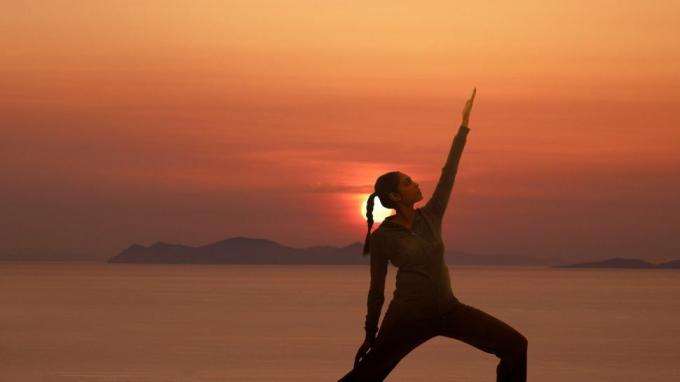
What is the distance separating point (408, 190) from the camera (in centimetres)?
919

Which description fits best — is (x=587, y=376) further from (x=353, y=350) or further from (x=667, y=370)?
(x=353, y=350)

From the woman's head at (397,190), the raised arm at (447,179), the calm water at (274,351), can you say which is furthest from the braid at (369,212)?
the calm water at (274,351)

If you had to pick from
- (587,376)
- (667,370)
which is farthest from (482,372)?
(667,370)

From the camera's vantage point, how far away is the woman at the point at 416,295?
360 inches

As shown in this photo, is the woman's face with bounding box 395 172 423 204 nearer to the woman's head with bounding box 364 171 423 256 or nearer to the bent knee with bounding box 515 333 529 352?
the woman's head with bounding box 364 171 423 256

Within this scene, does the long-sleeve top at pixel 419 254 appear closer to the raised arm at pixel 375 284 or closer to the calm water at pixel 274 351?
the raised arm at pixel 375 284

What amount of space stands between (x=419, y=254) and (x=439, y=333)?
0.53 meters

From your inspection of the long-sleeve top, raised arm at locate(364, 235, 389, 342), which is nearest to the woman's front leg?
the long-sleeve top

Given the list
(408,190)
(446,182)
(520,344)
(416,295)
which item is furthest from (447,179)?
(520,344)

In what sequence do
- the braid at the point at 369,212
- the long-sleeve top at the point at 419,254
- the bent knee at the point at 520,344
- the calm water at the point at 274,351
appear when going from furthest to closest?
the calm water at the point at 274,351 < the bent knee at the point at 520,344 < the long-sleeve top at the point at 419,254 < the braid at the point at 369,212

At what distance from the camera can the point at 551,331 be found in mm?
30688

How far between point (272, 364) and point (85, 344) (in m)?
6.16

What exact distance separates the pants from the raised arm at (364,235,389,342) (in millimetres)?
87

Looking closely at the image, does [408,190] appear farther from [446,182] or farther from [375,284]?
[375,284]
